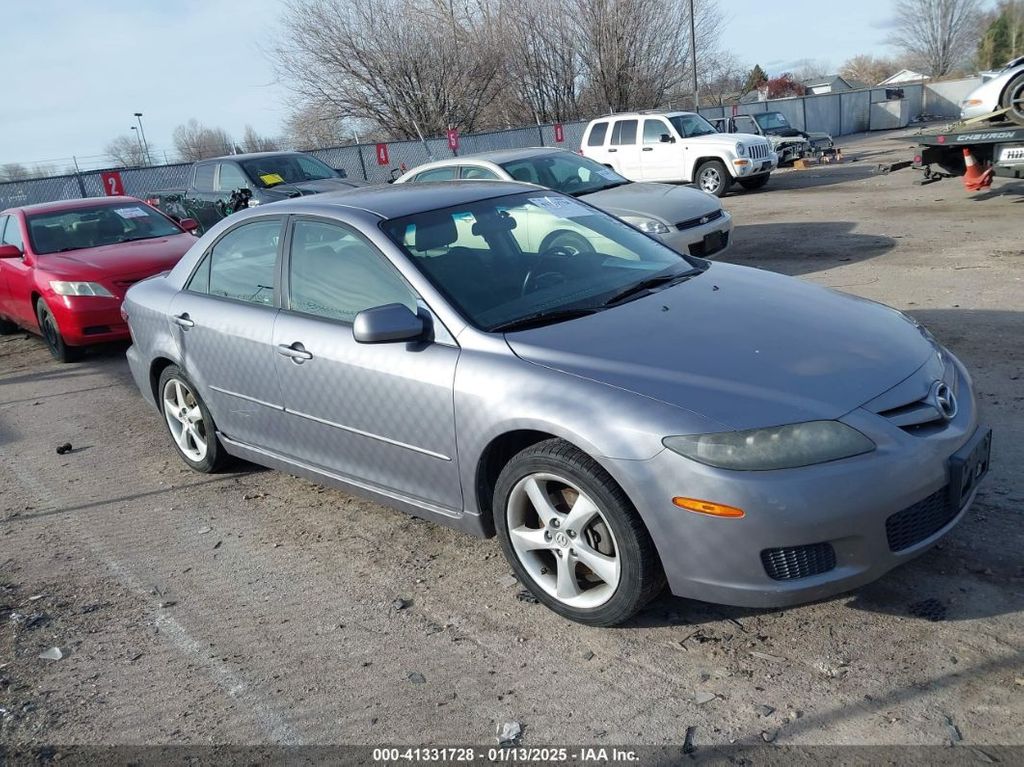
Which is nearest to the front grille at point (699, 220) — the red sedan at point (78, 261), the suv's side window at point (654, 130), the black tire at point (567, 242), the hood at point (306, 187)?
the black tire at point (567, 242)

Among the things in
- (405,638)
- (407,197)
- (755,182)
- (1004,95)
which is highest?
(407,197)

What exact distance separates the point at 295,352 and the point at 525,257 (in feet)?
3.90

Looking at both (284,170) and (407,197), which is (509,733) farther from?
(284,170)

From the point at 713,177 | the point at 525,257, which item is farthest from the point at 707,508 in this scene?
the point at 713,177

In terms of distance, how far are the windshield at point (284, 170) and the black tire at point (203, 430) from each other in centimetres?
857

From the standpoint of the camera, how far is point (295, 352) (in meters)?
4.18

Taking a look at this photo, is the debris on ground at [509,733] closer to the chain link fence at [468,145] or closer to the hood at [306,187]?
the hood at [306,187]

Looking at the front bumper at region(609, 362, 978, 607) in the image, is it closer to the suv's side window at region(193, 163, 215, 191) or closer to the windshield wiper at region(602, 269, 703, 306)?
the windshield wiper at region(602, 269, 703, 306)

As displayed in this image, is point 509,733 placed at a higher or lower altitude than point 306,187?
lower

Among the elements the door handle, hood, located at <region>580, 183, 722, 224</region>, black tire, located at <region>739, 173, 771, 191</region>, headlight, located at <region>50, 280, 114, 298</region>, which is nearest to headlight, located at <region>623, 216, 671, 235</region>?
hood, located at <region>580, 183, 722, 224</region>

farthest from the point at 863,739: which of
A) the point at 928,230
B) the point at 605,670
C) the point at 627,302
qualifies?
the point at 928,230

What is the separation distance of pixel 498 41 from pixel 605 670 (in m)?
36.7

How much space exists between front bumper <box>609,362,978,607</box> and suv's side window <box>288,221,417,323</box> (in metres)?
1.47

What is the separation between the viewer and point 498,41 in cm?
3647
